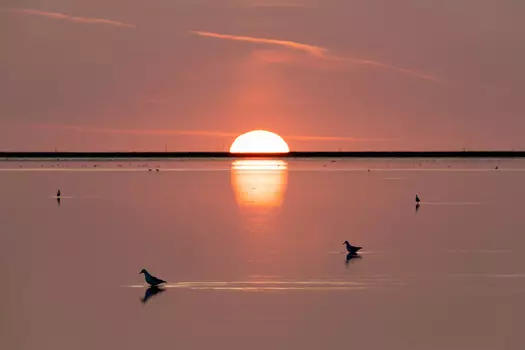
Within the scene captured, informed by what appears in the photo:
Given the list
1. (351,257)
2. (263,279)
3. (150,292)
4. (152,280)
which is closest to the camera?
(150,292)

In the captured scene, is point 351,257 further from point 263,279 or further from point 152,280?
point 152,280

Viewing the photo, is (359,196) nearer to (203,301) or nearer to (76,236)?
(76,236)

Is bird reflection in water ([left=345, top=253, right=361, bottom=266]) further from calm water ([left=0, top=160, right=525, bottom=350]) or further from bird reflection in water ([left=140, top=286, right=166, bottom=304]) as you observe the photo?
bird reflection in water ([left=140, top=286, right=166, bottom=304])

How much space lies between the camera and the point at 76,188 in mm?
69562

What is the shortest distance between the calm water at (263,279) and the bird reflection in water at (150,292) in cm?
14

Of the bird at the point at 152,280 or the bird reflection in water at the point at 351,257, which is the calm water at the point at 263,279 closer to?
the bird reflection in water at the point at 351,257

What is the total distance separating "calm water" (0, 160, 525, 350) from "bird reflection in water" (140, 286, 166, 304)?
0.47 feet

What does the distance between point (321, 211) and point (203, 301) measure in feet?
81.4

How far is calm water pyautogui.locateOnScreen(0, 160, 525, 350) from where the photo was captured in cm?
1756

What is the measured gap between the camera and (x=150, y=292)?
70.8 feet

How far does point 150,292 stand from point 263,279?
2.90 meters

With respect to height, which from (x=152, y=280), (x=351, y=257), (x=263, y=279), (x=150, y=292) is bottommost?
(x=150, y=292)

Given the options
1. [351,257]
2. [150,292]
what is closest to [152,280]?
[150,292]

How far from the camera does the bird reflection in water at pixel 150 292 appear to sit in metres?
20.8
